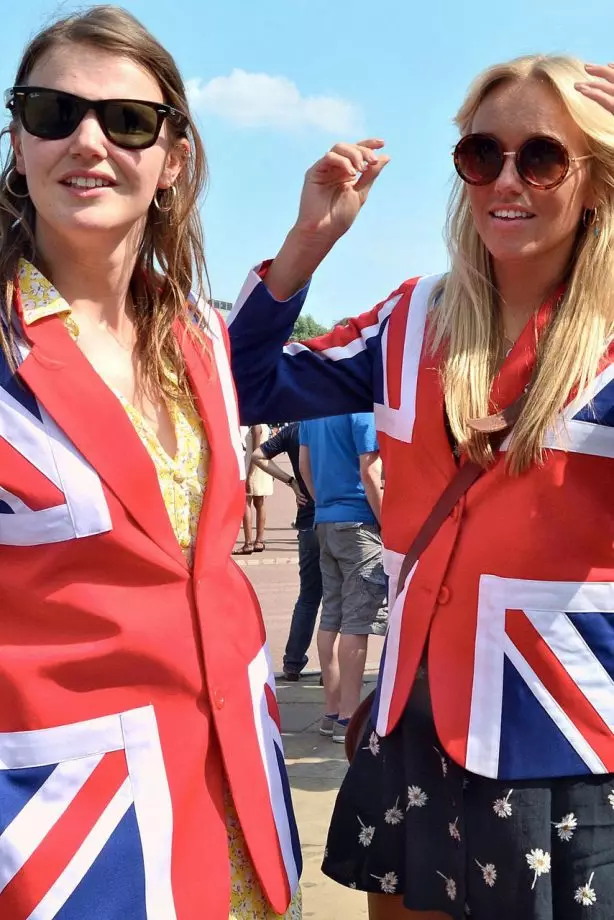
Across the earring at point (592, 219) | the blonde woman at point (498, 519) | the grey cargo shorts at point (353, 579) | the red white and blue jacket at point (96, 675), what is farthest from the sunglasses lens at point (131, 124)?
the grey cargo shorts at point (353, 579)

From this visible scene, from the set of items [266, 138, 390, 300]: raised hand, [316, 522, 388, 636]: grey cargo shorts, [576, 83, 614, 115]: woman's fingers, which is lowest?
[316, 522, 388, 636]: grey cargo shorts

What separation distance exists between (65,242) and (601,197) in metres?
0.96

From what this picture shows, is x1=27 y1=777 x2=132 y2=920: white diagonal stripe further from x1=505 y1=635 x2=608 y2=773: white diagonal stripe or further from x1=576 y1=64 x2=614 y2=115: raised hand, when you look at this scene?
x1=576 y1=64 x2=614 y2=115: raised hand

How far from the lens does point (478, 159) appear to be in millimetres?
1812

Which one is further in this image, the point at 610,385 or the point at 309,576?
the point at 309,576

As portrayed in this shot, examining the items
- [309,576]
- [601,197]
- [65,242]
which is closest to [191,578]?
[65,242]

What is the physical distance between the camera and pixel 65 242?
1666 millimetres

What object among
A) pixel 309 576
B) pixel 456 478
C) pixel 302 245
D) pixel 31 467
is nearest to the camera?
pixel 31 467

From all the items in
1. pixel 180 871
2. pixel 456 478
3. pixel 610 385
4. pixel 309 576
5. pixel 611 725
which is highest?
pixel 610 385

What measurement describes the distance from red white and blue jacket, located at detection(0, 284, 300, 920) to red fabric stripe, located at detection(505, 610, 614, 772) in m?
0.49

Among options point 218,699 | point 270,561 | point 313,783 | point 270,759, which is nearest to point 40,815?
point 218,699

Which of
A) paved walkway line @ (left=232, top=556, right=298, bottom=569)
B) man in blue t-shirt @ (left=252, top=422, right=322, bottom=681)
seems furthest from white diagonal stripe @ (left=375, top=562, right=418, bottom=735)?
paved walkway line @ (left=232, top=556, right=298, bottom=569)

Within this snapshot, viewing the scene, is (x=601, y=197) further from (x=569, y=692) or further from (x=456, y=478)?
(x=569, y=692)

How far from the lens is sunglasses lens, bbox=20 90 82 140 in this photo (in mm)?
1599
